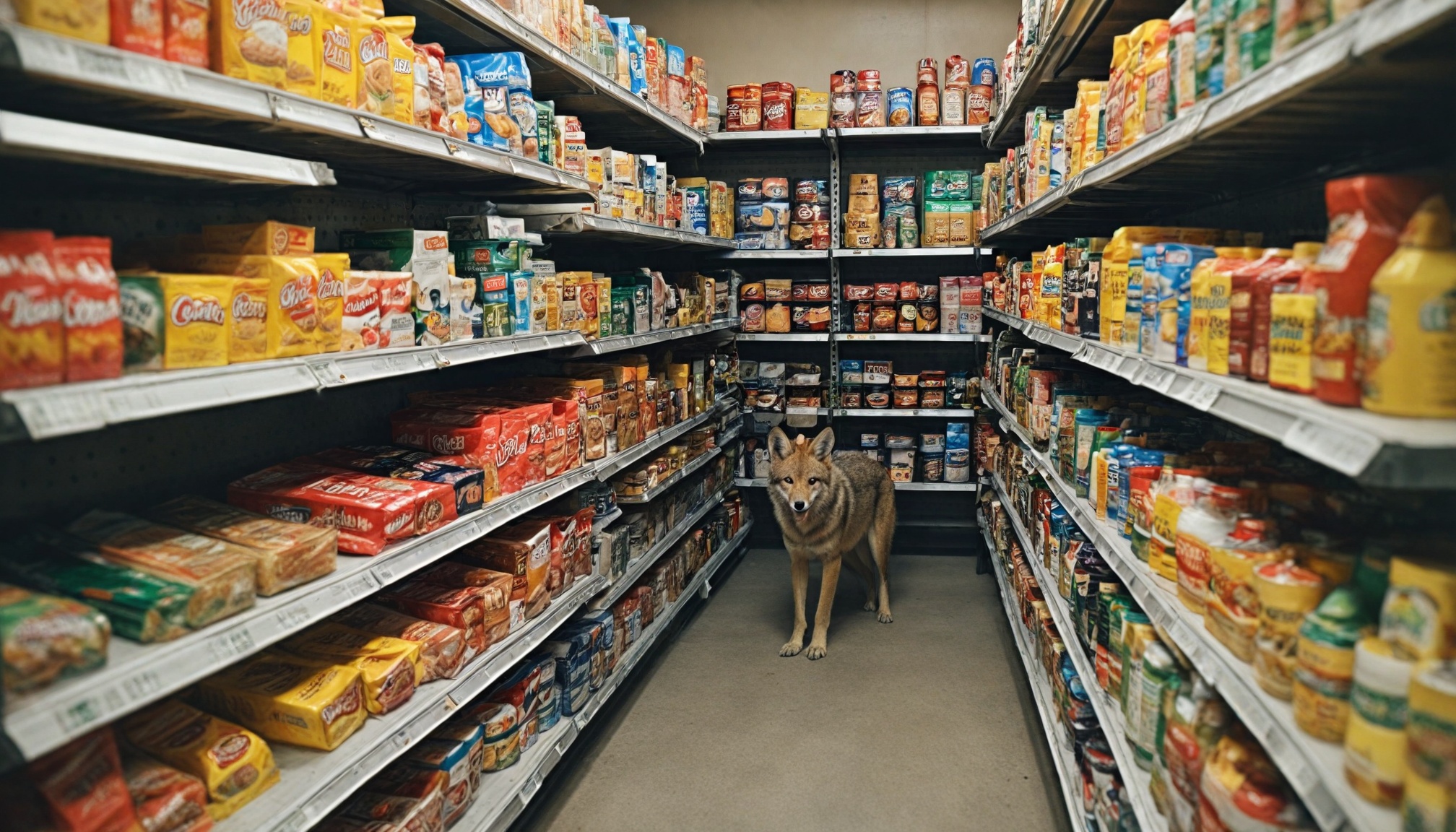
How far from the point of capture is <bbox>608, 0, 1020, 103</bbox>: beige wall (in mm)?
6023

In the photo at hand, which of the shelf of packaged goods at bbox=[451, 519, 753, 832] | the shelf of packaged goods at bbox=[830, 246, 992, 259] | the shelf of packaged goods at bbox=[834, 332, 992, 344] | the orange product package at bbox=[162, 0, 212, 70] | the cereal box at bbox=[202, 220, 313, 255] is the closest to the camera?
Result: the orange product package at bbox=[162, 0, 212, 70]

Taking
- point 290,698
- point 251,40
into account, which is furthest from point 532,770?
point 251,40

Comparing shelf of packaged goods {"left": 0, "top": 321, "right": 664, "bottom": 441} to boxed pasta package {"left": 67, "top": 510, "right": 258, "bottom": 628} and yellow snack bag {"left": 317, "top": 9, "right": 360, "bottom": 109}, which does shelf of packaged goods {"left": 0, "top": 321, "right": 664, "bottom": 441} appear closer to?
boxed pasta package {"left": 67, "top": 510, "right": 258, "bottom": 628}

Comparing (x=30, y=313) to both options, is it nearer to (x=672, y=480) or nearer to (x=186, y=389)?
(x=186, y=389)

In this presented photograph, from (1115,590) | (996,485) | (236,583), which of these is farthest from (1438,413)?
(996,485)

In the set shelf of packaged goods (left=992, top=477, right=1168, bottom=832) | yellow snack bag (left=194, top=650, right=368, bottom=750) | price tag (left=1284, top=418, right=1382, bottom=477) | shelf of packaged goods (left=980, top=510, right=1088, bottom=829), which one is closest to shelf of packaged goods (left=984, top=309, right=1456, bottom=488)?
price tag (left=1284, top=418, right=1382, bottom=477)

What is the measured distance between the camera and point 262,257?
1.84 meters

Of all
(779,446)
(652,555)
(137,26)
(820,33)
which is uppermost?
(820,33)

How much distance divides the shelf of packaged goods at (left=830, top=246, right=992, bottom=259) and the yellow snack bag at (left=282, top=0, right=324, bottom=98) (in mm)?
4346

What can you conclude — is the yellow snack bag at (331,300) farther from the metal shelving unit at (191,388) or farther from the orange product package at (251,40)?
the orange product package at (251,40)

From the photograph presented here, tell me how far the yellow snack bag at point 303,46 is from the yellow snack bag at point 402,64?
0.25 metres

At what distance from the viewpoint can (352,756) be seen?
1.94m

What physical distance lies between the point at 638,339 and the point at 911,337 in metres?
2.48

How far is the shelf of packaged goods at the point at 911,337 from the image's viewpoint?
579 centimetres
